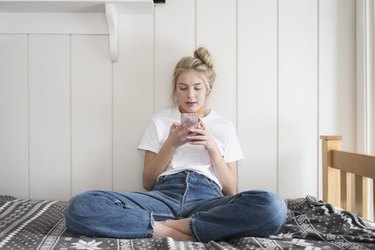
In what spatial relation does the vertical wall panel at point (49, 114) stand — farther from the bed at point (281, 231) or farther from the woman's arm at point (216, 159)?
the woman's arm at point (216, 159)

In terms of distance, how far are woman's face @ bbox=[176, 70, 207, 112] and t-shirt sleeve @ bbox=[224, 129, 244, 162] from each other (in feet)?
0.51

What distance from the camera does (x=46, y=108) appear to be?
138cm

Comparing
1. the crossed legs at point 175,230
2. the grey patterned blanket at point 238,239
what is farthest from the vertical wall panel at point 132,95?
the crossed legs at point 175,230

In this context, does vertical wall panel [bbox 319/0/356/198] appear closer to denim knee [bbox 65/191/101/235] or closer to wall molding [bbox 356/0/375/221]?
wall molding [bbox 356/0/375/221]

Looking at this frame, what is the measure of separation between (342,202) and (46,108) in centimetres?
107

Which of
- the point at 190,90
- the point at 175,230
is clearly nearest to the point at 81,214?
the point at 175,230

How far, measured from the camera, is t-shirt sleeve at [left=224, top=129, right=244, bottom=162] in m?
1.27

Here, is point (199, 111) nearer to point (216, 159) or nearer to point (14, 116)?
point (216, 159)

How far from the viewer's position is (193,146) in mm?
1256

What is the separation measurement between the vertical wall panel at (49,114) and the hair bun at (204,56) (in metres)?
0.48

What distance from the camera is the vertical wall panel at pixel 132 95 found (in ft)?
4.55

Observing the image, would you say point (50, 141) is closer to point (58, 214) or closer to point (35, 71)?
point (35, 71)

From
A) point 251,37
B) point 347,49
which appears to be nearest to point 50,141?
point 251,37

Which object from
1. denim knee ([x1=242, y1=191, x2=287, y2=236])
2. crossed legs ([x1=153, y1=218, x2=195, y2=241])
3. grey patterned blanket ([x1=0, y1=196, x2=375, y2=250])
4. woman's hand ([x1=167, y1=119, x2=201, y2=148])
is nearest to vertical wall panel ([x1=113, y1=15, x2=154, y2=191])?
woman's hand ([x1=167, y1=119, x2=201, y2=148])
